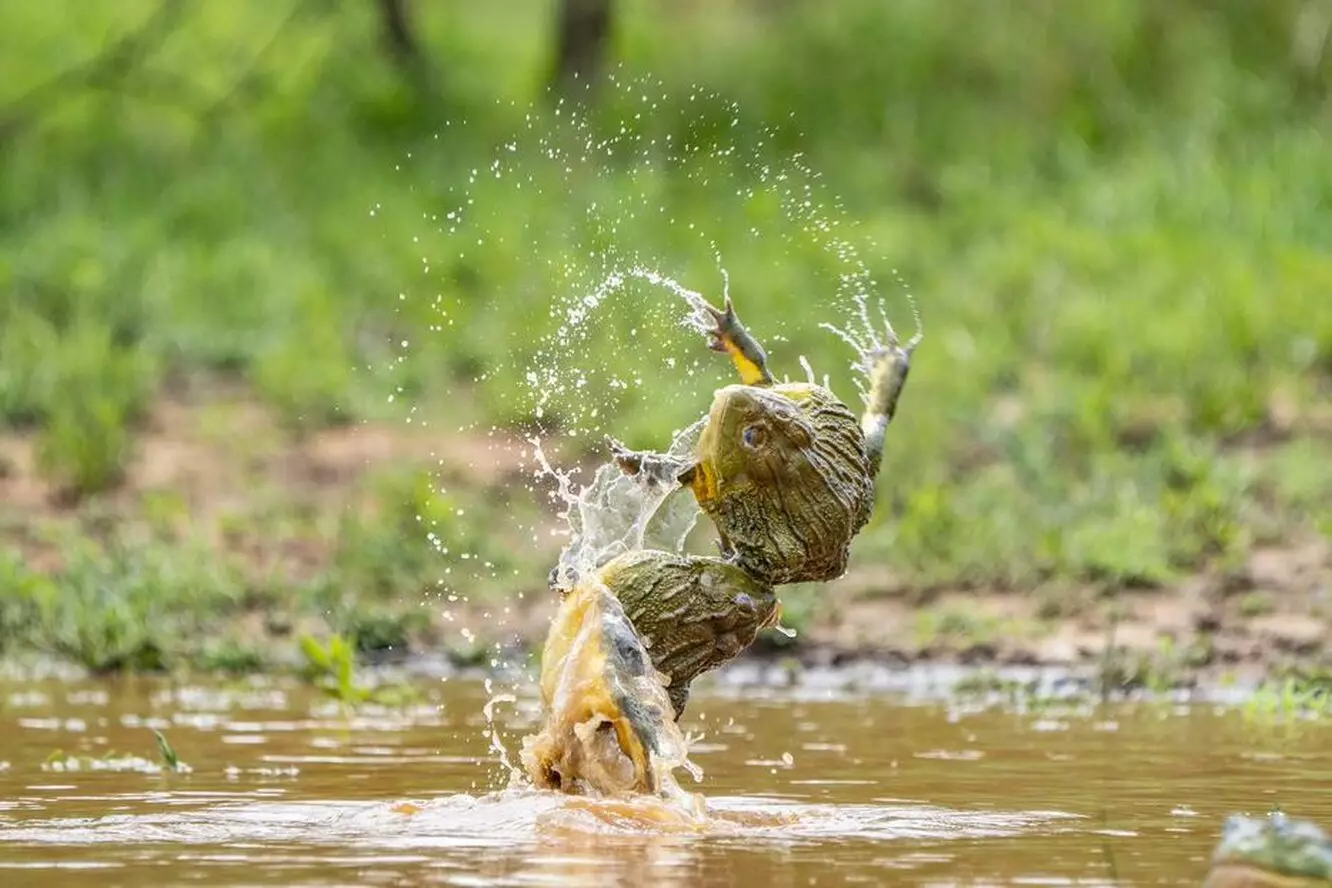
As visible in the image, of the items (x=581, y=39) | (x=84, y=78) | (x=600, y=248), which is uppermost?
(x=581, y=39)

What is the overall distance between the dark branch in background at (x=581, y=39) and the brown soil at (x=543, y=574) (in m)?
4.93

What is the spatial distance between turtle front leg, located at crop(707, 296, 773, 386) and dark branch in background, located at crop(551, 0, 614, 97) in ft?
35.3

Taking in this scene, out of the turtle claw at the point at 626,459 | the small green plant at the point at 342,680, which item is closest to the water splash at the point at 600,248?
the small green plant at the point at 342,680

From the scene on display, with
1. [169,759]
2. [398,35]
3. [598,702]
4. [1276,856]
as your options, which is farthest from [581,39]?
[1276,856]

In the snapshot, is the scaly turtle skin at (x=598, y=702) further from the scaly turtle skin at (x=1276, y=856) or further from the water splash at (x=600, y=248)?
the water splash at (x=600, y=248)

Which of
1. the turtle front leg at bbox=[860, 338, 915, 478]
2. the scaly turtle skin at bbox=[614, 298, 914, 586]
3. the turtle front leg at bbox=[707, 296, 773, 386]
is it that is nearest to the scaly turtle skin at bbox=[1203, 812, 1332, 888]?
the scaly turtle skin at bbox=[614, 298, 914, 586]

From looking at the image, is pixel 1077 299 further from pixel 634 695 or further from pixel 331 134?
pixel 634 695

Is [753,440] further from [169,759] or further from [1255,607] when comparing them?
[1255,607]

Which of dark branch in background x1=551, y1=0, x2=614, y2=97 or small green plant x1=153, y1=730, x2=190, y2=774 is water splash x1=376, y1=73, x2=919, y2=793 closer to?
dark branch in background x1=551, y1=0, x2=614, y2=97

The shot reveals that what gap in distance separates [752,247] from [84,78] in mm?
4777

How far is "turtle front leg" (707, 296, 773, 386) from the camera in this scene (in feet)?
19.1

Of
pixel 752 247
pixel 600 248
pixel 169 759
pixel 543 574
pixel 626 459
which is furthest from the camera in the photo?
pixel 752 247

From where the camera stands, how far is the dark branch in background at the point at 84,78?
15477 mm

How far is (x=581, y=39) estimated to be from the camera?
1653 centimetres
